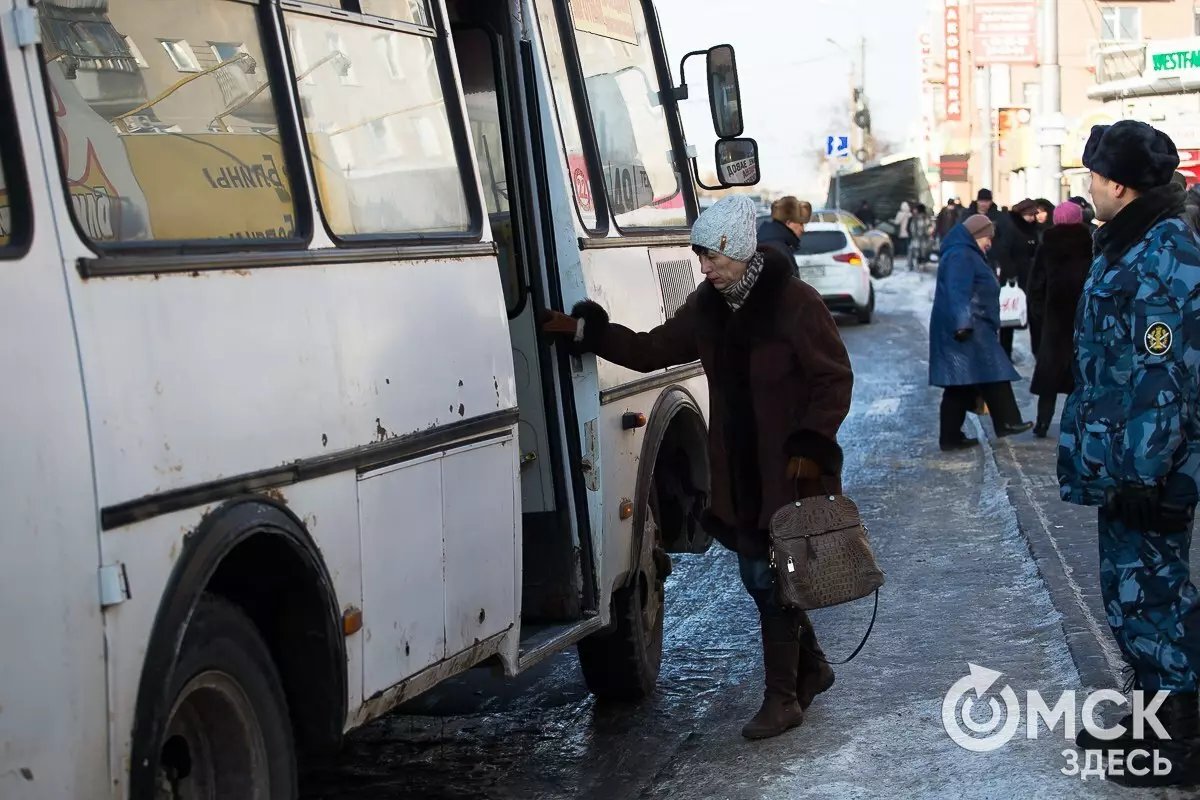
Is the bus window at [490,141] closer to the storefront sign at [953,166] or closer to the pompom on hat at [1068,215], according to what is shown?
the pompom on hat at [1068,215]

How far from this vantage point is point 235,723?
3.84 m

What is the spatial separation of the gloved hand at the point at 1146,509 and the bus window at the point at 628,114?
219 centimetres

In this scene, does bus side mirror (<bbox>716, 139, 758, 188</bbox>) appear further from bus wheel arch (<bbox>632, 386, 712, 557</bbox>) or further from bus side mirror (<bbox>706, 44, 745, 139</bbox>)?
bus wheel arch (<bbox>632, 386, 712, 557</bbox>)

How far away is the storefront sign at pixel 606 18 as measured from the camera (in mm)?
6500

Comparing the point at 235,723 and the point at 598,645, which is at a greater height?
the point at 235,723

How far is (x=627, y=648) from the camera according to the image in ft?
21.0

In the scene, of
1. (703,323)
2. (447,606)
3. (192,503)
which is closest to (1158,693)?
(703,323)

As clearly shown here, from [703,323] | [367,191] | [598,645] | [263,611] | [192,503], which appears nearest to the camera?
[192,503]

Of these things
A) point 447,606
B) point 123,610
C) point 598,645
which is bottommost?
point 598,645

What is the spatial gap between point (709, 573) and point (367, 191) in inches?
193

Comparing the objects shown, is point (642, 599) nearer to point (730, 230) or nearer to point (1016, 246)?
point (730, 230)

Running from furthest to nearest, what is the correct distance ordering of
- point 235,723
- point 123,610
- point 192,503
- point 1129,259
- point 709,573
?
point 709,573 → point 1129,259 → point 235,723 → point 192,503 → point 123,610

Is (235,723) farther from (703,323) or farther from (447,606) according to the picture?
(703,323)

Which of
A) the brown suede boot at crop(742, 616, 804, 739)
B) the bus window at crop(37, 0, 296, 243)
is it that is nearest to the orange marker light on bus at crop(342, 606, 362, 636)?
the bus window at crop(37, 0, 296, 243)
